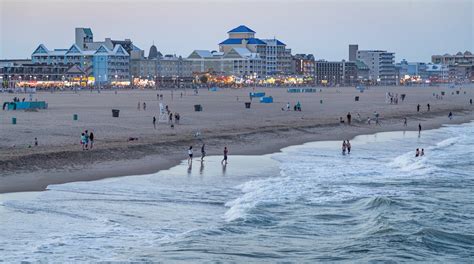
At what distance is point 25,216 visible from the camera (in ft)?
67.8

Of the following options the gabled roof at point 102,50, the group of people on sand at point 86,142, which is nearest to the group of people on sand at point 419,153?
the group of people on sand at point 86,142

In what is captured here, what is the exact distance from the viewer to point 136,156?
33062 mm

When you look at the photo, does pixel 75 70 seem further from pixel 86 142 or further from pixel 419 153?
pixel 86 142

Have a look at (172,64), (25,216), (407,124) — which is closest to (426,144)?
(407,124)

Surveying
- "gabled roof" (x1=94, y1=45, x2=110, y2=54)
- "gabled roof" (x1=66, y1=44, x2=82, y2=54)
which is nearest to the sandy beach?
"gabled roof" (x1=94, y1=45, x2=110, y2=54)

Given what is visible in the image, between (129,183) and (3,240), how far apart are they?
9.24 meters

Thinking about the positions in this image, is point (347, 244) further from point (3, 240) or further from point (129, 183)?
point (129, 183)

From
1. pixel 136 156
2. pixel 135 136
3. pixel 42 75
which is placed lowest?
pixel 136 156

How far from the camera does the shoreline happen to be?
26938 mm

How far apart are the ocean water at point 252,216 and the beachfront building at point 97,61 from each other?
139 meters

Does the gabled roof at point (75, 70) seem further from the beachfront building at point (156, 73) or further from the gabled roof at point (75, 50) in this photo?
the beachfront building at point (156, 73)

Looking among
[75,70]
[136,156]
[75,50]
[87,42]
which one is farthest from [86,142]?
[87,42]

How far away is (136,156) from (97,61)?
139031 mm

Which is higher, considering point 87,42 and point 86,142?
point 87,42
